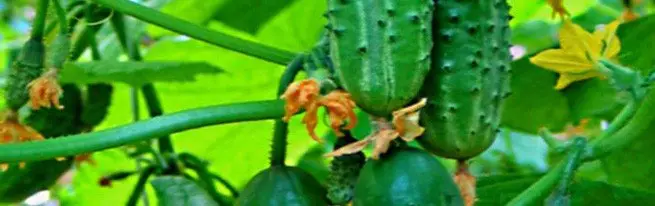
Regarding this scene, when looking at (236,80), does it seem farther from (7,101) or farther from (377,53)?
(377,53)

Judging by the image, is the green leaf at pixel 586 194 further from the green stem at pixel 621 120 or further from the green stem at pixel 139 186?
the green stem at pixel 139 186

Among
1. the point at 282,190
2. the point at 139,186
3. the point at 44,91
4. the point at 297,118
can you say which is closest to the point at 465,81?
the point at 282,190

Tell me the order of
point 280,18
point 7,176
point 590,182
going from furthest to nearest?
point 280,18 → point 7,176 → point 590,182

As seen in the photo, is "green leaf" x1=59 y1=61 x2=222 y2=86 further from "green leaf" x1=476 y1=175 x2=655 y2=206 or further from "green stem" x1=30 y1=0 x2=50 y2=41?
"green leaf" x1=476 y1=175 x2=655 y2=206

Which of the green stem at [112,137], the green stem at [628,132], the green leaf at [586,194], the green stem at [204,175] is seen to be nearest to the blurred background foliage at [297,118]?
the green leaf at [586,194]

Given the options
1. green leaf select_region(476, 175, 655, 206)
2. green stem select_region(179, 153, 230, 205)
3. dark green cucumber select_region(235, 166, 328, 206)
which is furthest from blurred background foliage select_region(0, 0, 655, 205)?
dark green cucumber select_region(235, 166, 328, 206)

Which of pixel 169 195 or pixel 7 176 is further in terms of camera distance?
pixel 7 176

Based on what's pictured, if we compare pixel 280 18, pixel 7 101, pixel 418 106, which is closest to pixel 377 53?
pixel 418 106

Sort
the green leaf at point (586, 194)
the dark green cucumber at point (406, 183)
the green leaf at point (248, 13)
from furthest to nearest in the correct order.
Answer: the green leaf at point (248, 13)
the green leaf at point (586, 194)
the dark green cucumber at point (406, 183)
